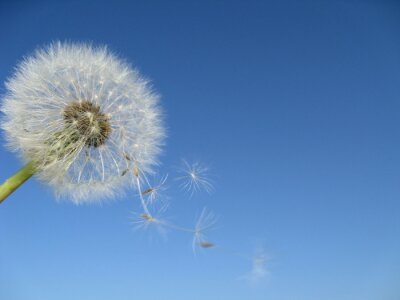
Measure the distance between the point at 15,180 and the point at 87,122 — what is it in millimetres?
1561

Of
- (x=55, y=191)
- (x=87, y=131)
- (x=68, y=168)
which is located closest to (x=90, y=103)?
(x=87, y=131)

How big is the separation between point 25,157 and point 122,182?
1402mm

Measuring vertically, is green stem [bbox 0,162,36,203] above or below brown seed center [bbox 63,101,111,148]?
below

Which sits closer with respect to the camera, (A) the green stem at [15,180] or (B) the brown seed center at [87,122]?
(A) the green stem at [15,180]

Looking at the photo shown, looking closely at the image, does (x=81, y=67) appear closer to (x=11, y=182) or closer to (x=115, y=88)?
(x=115, y=88)

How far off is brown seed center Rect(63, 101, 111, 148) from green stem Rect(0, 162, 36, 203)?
3.12 ft

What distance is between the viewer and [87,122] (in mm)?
5352

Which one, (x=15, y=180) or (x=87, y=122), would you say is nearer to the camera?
(x=15, y=180)

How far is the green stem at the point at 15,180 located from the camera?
371cm

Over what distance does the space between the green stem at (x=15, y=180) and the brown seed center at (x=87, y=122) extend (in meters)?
0.95

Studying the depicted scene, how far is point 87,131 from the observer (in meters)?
5.38

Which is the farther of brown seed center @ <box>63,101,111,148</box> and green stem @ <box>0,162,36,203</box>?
brown seed center @ <box>63,101,111,148</box>

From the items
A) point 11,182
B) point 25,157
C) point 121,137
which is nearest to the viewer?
point 11,182

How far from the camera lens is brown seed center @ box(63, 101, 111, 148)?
5.37 meters
